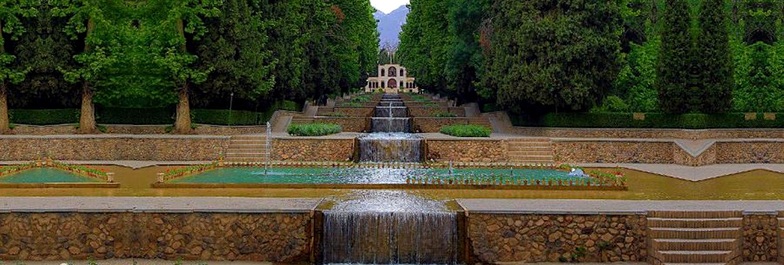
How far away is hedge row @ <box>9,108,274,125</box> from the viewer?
95.2 ft

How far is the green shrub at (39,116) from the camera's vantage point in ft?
95.0

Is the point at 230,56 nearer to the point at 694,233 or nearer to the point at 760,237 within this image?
the point at 694,233

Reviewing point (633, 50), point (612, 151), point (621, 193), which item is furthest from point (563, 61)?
point (621, 193)

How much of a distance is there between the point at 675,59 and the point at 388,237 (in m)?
18.2

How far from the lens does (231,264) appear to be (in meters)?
12.1

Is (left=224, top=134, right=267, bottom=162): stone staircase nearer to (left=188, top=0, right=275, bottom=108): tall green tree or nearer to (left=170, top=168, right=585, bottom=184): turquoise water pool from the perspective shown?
(left=170, top=168, right=585, bottom=184): turquoise water pool

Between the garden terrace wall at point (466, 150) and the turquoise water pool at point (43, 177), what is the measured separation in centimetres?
1089

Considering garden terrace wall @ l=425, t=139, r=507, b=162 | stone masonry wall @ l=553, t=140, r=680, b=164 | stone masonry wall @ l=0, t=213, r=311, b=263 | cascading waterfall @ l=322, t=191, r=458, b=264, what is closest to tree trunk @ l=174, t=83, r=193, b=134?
garden terrace wall @ l=425, t=139, r=507, b=162

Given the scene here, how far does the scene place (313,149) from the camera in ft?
84.1

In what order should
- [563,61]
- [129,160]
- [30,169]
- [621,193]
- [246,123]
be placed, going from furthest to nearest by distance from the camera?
[246,123]
[563,61]
[129,160]
[30,169]
[621,193]

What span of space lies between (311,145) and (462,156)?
15.9 ft

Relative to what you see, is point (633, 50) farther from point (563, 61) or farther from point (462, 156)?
point (462, 156)

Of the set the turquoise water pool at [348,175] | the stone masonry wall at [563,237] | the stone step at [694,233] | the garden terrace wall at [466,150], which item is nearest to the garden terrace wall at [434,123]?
the garden terrace wall at [466,150]

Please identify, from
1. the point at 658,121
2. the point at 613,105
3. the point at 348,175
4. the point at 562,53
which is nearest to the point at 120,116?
the point at 348,175
